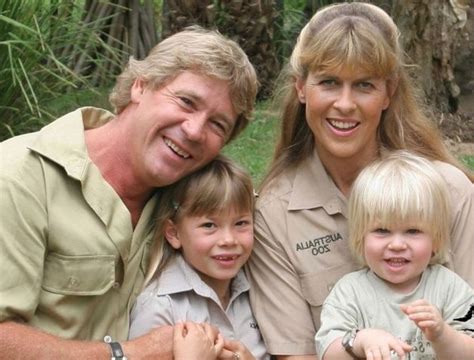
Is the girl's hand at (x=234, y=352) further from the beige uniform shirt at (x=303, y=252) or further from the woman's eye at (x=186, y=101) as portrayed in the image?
the woman's eye at (x=186, y=101)

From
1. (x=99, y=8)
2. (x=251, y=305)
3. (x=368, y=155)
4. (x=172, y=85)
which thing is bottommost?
(x=99, y=8)

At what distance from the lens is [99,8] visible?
30.0 feet

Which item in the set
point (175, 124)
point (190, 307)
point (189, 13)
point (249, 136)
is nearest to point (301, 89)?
point (175, 124)

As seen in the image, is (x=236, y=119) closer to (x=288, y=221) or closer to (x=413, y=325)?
(x=288, y=221)

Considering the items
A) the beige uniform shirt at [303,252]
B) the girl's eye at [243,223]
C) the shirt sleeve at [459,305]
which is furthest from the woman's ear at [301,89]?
the shirt sleeve at [459,305]

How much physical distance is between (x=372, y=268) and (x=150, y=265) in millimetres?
774

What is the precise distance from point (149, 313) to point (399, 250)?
0.87 meters

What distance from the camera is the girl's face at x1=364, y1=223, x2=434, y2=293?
130 inches

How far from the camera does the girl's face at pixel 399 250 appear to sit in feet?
10.9

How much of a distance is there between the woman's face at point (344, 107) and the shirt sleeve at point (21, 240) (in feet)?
3.21

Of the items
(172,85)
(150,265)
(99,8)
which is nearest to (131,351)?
(150,265)

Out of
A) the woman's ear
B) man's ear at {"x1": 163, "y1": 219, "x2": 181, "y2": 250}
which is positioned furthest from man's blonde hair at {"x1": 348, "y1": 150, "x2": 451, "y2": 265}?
man's ear at {"x1": 163, "y1": 219, "x2": 181, "y2": 250}

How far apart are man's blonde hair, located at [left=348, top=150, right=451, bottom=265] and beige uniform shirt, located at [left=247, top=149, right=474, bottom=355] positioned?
0.47ft

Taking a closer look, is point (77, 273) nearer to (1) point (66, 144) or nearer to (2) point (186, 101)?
(1) point (66, 144)
